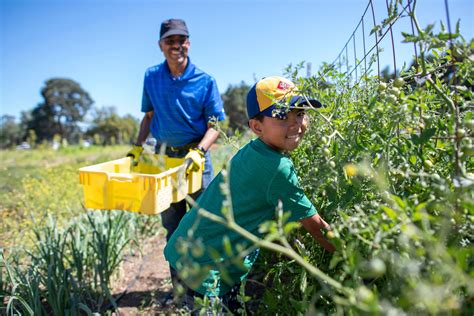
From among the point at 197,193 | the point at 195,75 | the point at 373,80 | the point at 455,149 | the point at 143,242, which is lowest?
the point at 143,242

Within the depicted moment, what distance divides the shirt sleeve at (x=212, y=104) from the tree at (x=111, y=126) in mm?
28707

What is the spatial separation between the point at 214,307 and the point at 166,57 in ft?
6.28

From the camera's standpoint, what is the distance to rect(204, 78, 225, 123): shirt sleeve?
7.93 feet

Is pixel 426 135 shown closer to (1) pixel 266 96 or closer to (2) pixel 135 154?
(1) pixel 266 96

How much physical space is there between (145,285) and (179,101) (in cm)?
129

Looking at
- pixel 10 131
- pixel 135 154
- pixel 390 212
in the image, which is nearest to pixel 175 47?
pixel 135 154

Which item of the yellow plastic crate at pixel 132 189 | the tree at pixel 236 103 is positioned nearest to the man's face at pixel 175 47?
the yellow plastic crate at pixel 132 189

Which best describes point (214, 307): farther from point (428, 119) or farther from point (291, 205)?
point (428, 119)

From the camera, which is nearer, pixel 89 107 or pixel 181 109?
pixel 181 109

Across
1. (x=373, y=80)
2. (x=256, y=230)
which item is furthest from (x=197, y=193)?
(x=373, y=80)

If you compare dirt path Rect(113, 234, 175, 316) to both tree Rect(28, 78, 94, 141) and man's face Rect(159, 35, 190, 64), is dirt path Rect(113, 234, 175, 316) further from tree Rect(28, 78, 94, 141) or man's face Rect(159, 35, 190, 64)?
tree Rect(28, 78, 94, 141)

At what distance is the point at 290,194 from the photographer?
1.15 meters

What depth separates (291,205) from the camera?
1137 millimetres

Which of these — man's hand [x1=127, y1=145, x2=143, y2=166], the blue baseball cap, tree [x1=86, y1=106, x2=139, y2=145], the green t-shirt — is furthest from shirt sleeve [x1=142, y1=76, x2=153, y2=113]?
tree [x1=86, y1=106, x2=139, y2=145]
